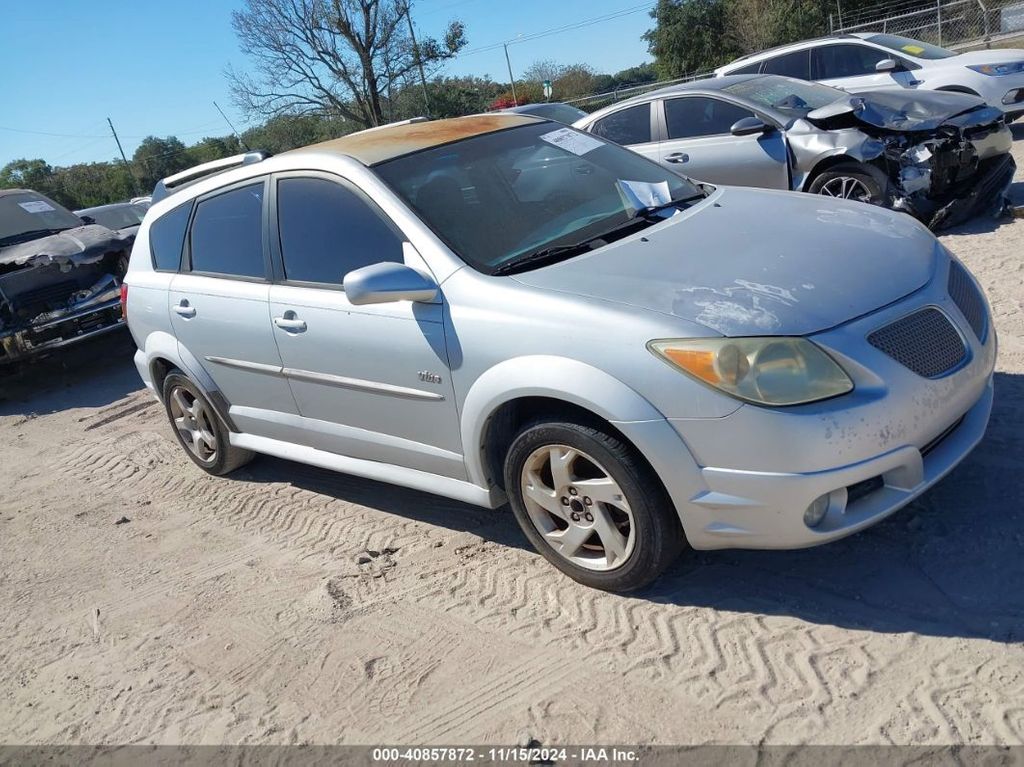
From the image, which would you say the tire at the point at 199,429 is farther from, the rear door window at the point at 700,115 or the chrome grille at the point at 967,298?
the rear door window at the point at 700,115

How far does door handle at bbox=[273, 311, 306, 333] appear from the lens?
3861mm

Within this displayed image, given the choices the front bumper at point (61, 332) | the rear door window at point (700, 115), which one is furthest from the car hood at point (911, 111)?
the front bumper at point (61, 332)

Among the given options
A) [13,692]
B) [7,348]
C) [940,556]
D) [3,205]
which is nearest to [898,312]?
[940,556]

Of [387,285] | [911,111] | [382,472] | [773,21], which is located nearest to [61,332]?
[382,472]

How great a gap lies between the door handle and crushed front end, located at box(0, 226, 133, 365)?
5670 mm

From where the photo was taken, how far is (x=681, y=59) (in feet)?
130

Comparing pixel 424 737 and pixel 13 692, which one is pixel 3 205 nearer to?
pixel 13 692

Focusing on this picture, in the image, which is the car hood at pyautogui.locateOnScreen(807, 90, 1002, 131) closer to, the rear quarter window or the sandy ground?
the sandy ground

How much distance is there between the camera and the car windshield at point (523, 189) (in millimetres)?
3484

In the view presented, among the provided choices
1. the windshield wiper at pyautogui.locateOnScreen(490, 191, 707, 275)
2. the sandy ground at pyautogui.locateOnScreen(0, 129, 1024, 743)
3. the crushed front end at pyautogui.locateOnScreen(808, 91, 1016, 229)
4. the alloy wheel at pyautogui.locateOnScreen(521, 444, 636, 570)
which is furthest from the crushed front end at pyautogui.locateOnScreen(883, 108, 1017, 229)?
the alloy wheel at pyautogui.locateOnScreen(521, 444, 636, 570)

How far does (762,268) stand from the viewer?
9.92 feet

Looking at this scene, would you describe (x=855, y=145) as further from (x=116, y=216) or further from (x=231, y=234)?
(x=116, y=216)

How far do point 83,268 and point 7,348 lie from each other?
131 centimetres

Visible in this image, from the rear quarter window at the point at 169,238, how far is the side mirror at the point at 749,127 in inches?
191
